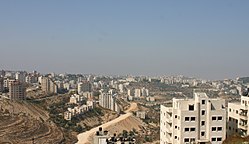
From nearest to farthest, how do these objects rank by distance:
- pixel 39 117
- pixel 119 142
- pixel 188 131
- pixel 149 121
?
Result: pixel 119 142
pixel 188 131
pixel 39 117
pixel 149 121

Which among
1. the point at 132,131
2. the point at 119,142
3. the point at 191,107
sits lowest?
the point at 132,131

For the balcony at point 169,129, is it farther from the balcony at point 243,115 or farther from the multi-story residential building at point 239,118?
the balcony at point 243,115

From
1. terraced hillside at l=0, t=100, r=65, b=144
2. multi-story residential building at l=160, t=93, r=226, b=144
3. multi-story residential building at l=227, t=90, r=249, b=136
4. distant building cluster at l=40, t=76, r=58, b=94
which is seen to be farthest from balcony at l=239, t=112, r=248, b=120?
distant building cluster at l=40, t=76, r=58, b=94

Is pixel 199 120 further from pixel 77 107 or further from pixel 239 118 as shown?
pixel 77 107

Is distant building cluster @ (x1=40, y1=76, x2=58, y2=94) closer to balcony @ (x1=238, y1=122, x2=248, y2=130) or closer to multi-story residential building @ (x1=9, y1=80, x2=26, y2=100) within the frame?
multi-story residential building @ (x1=9, y1=80, x2=26, y2=100)

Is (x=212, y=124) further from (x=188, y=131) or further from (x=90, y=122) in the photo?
(x=90, y=122)

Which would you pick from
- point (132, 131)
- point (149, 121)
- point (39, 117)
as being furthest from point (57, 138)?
point (149, 121)
